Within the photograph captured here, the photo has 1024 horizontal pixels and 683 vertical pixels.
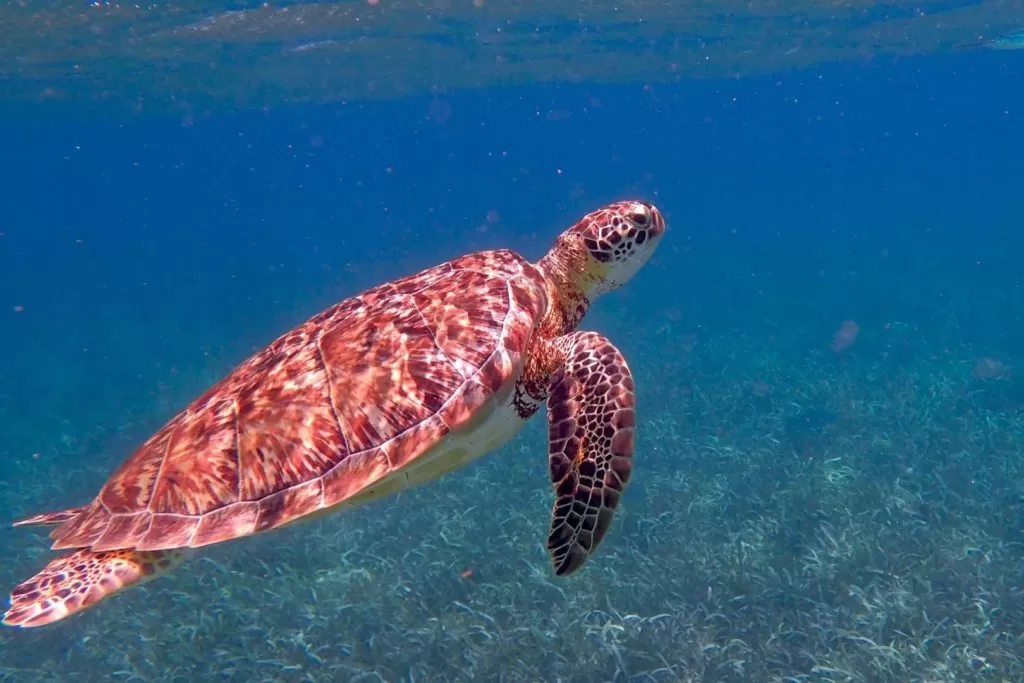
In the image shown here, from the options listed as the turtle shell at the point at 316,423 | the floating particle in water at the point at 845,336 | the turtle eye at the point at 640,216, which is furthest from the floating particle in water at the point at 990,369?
the turtle shell at the point at 316,423

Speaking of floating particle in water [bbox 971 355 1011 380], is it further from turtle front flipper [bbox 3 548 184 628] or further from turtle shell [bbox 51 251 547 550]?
turtle front flipper [bbox 3 548 184 628]

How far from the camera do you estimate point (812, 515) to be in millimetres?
8102

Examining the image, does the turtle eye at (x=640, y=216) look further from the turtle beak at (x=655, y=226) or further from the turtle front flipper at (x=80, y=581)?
the turtle front flipper at (x=80, y=581)

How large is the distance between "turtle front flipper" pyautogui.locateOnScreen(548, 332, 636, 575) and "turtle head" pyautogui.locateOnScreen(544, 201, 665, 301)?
4.35ft

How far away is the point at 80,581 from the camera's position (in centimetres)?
379

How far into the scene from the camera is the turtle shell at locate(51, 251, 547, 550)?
12.0 feet

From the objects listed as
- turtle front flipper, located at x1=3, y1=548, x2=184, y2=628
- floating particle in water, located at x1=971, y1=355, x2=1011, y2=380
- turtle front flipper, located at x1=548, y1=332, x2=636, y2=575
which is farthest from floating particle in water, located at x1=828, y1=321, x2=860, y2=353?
turtle front flipper, located at x1=3, y1=548, x2=184, y2=628

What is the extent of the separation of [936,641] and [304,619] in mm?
6201

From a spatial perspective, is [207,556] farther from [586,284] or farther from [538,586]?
[586,284]

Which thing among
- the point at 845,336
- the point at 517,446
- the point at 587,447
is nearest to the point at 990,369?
the point at 845,336

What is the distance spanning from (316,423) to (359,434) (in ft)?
0.87

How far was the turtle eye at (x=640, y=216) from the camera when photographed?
537 cm

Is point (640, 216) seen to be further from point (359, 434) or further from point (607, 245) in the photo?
point (359, 434)

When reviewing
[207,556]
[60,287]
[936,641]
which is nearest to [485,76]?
[207,556]
